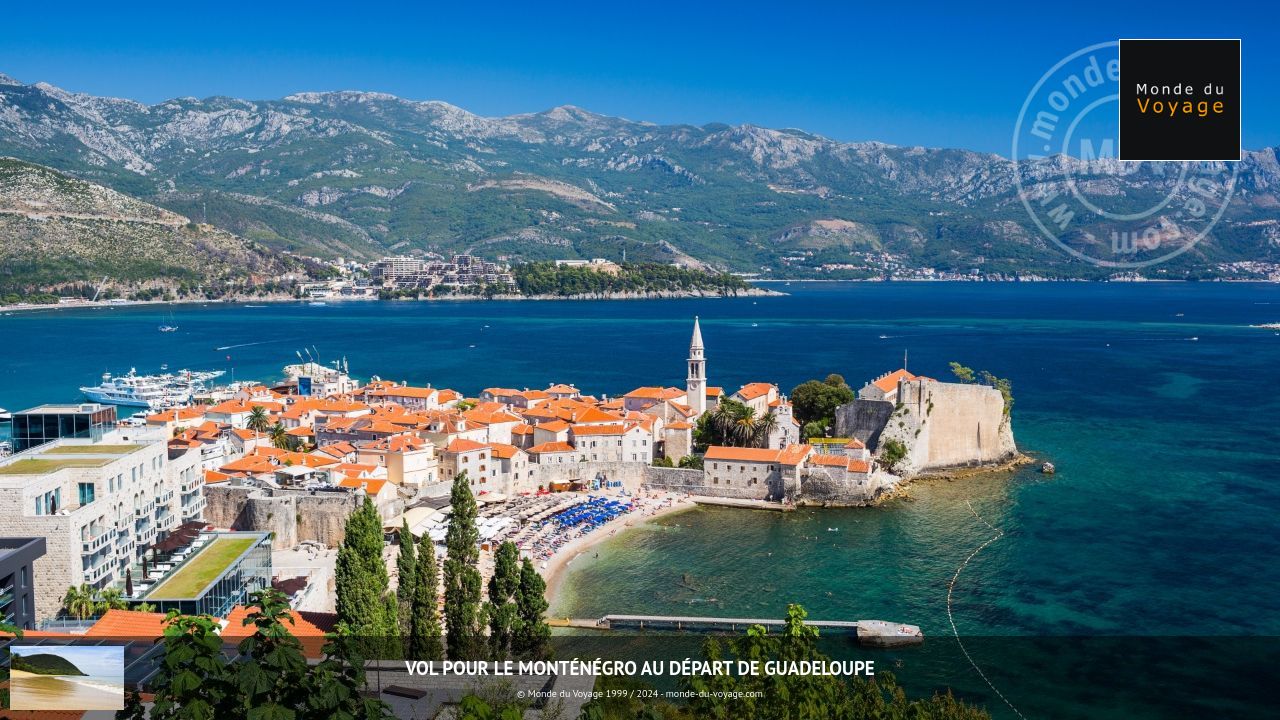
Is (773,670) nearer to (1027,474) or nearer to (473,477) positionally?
(473,477)

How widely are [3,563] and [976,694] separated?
719 inches

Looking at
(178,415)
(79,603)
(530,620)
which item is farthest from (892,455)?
(178,415)

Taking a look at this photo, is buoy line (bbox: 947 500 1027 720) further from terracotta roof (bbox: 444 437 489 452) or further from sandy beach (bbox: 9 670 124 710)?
sandy beach (bbox: 9 670 124 710)

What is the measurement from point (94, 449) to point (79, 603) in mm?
5456

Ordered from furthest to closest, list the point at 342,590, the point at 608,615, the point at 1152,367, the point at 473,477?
the point at 1152,367
the point at 473,477
the point at 608,615
the point at 342,590

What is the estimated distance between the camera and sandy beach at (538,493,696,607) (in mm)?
25639

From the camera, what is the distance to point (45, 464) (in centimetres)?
2023

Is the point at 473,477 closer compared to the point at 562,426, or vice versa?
the point at 473,477

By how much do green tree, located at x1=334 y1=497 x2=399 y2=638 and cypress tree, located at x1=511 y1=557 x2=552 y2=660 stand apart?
2.41 meters

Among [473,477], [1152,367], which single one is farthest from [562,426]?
[1152,367]

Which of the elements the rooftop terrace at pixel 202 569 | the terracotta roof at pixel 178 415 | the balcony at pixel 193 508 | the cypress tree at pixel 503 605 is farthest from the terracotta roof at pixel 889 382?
the terracotta roof at pixel 178 415

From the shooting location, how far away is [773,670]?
11117 millimetres

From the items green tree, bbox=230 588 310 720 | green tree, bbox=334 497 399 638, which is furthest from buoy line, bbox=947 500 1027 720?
green tree, bbox=230 588 310 720

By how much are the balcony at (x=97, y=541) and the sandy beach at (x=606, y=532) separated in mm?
10037
